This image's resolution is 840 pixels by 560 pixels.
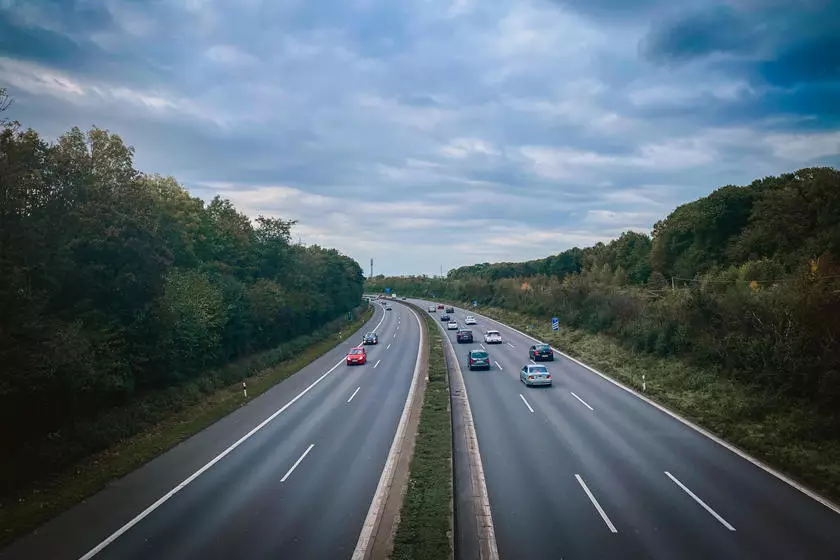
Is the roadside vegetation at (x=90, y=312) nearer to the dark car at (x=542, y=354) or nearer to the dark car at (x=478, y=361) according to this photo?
the dark car at (x=478, y=361)

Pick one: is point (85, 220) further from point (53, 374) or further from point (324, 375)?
point (324, 375)

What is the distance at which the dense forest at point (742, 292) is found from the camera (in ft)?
72.0

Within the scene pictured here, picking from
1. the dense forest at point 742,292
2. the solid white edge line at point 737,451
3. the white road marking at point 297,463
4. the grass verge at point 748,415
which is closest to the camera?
the solid white edge line at point 737,451

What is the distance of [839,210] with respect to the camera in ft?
138

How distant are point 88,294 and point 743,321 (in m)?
30.6

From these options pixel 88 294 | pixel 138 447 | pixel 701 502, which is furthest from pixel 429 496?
pixel 88 294

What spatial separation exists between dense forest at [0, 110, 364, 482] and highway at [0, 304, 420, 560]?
439cm

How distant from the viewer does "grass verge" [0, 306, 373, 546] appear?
14906 mm

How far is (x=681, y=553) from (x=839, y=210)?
1648 inches

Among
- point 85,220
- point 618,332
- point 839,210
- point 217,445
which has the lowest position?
point 217,445

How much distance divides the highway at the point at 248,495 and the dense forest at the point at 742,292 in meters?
16.4

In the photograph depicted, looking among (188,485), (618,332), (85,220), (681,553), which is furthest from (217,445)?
(618,332)

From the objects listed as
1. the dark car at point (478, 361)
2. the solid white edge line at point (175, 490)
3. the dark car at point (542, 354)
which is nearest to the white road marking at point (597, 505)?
the solid white edge line at point (175, 490)

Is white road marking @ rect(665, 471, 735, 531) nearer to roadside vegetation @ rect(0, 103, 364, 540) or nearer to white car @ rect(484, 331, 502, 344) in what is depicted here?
roadside vegetation @ rect(0, 103, 364, 540)
